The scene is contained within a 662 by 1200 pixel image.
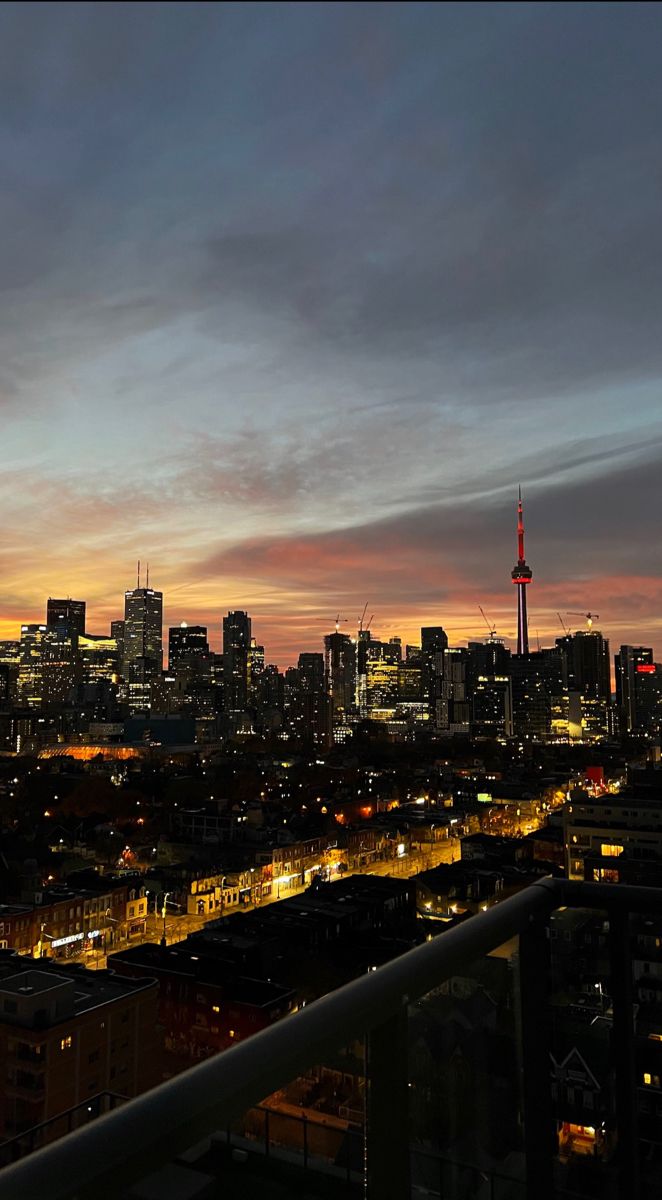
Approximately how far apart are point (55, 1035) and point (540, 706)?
49.7 meters

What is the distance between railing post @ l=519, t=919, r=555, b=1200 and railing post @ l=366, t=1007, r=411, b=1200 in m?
0.18

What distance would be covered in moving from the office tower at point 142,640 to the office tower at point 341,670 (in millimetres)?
13348

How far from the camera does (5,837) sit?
16078 mm

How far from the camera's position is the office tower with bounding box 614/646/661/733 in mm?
60125

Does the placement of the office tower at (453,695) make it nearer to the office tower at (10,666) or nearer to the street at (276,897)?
the office tower at (10,666)

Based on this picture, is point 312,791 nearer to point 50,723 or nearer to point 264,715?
point 50,723

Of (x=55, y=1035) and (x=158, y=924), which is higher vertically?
(x=55, y=1035)

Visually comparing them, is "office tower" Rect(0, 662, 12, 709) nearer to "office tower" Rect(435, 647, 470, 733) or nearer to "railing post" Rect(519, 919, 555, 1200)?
"office tower" Rect(435, 647, 470, 733)

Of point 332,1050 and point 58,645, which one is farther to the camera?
point 58,645

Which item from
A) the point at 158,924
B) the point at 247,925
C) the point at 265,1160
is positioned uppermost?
the point at 265,1160

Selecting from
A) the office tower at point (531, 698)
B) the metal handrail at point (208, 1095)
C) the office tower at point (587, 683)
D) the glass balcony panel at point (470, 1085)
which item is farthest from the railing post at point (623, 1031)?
the office tower at point (587, 683)

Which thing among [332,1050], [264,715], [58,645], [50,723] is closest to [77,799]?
[332,1050]

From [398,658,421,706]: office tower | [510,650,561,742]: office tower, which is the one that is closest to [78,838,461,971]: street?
[510,650,561,742]: office tower

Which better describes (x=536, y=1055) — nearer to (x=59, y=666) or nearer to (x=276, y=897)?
(x=276, y=897)
